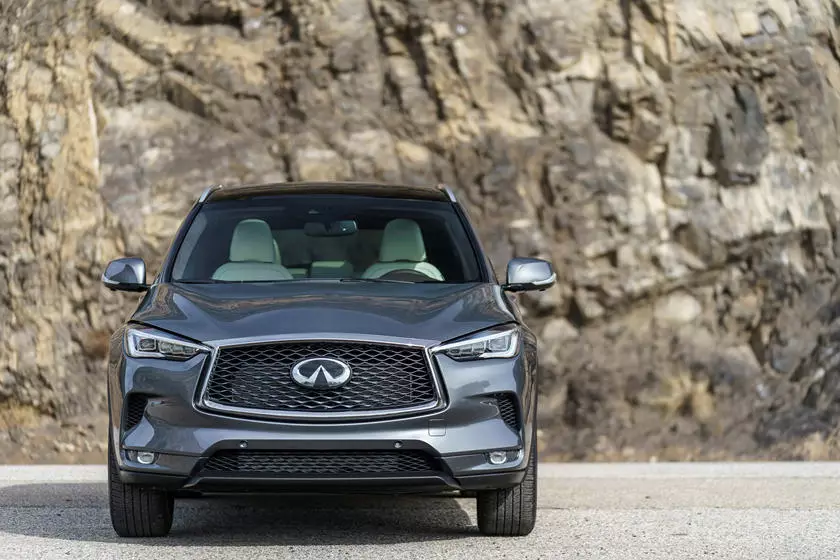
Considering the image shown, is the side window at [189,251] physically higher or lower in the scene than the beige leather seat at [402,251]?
higher

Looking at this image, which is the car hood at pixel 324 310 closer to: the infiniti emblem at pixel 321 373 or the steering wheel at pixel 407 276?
the infiniti emblem at pixel 321 373

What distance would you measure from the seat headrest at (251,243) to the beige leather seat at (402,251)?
551 millimetres

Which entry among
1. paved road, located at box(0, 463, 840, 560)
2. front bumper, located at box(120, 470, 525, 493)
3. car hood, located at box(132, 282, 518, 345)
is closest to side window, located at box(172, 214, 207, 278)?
car hood, located at box(132, 282, 518, 345)

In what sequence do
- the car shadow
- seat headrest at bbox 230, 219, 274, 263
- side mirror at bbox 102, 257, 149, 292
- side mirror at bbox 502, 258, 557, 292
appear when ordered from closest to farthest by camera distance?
the car shadow < side mirror at bbox 102, 257, 149, 292 < side mirror at bbox 502, 258, 557, 292 < seat headrest at bbox 230, 219, 274, 263

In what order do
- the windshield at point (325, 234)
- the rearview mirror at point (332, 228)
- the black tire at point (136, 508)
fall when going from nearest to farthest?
the black tire at point (136, 508) → the windshield at point (325, 234) → the rearview mirror at point (332, 228)

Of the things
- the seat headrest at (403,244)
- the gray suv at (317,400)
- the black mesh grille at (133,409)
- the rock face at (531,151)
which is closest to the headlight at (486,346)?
the gray suv at (317,400)

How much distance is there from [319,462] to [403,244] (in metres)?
2.07

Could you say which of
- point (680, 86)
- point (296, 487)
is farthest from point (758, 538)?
point (680, 86)

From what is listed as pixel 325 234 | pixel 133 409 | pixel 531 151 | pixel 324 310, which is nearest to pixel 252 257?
pixel 325 234

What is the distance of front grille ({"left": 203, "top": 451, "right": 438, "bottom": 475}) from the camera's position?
6.25 metres

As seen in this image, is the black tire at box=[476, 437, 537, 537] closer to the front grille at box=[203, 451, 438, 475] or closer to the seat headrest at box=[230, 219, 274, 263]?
the front grille at box=[203, 451, 438, 475]

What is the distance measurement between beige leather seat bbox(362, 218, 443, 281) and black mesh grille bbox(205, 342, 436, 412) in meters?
1.58

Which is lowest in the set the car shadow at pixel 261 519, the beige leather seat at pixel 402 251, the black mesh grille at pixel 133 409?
the car shadow at pixel 261 519

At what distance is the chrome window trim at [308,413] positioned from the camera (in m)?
6.23
